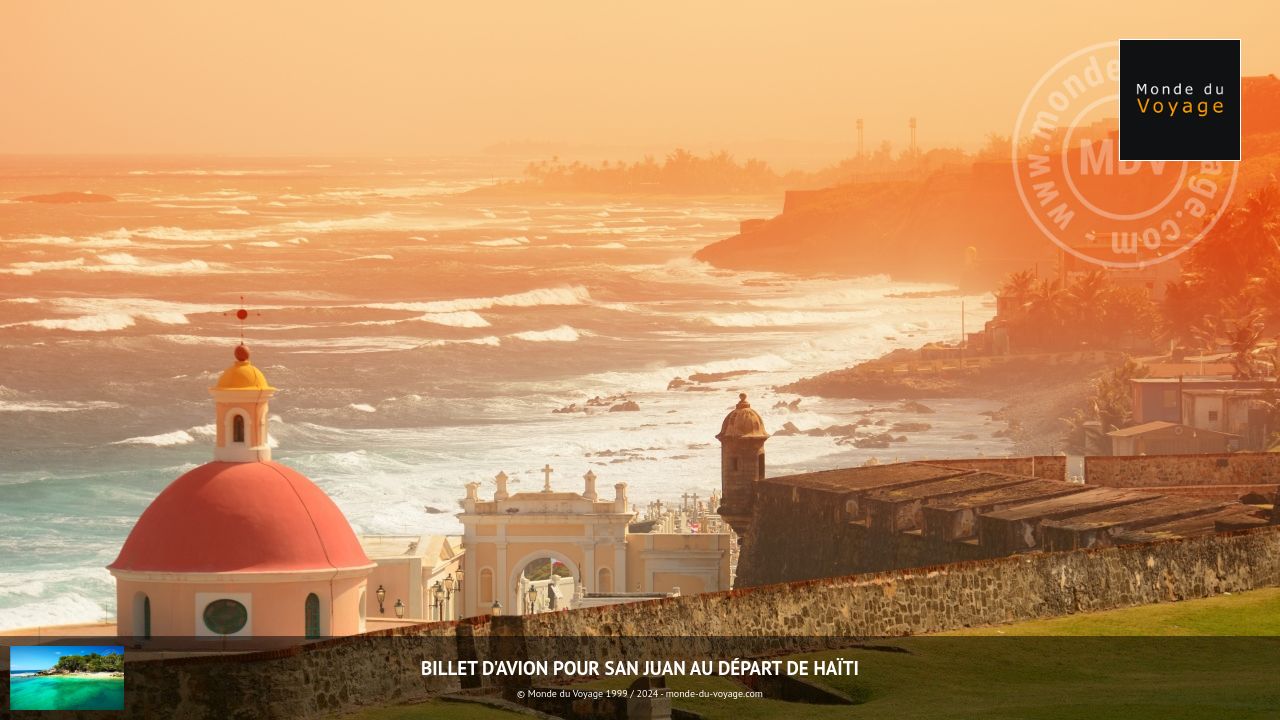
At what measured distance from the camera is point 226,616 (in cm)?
2173

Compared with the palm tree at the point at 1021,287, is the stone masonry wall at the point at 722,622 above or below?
below

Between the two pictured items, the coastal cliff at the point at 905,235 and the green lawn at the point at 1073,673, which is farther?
the coastal cliff at the point at 905,235

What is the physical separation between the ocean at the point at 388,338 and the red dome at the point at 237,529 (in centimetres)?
3106

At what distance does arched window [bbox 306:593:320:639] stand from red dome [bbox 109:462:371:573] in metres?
0.33

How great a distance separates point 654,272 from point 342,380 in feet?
139

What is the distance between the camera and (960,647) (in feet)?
69.6

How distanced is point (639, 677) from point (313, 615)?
4.81 m

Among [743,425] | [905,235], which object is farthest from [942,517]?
[905,235]

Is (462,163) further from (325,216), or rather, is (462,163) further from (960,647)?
(960,647)

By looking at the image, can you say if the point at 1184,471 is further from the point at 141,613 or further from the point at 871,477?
the point at 141,613

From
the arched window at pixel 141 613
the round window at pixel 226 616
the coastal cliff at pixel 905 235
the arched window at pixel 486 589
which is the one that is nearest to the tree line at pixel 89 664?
the round window at pixel 226 616

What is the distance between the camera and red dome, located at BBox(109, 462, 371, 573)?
21938mm

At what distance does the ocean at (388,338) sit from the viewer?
258 feet

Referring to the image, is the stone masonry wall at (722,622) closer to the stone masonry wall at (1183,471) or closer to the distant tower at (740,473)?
the stone masonry wall at (1183,471)
